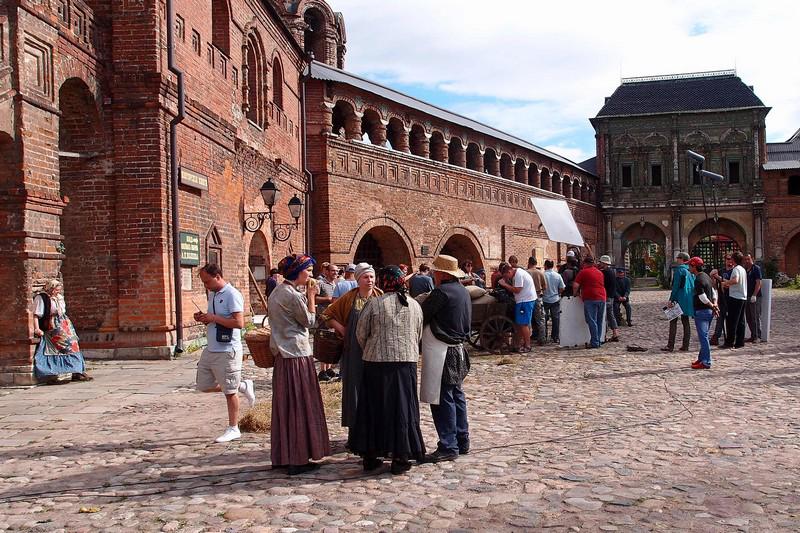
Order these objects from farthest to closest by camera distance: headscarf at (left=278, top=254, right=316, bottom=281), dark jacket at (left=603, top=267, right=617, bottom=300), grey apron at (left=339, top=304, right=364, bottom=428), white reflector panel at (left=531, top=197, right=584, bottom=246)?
white reflector panel at (left=531, top=197, right=584, bottom=246)
dark jacket at (left=603, top=267, right=617, bottom=300)
grey apron at (left=339, top=304, right=364, bottom=428)
headscarf at (left=278, top=254, right=316, bottom=281)

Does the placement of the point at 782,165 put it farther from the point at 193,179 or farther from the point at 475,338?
the point at 193,179

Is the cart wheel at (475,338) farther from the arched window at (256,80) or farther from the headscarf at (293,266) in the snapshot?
the arched window at (256,80)

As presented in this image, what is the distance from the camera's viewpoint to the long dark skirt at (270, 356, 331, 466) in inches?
210

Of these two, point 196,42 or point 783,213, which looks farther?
point 783,213

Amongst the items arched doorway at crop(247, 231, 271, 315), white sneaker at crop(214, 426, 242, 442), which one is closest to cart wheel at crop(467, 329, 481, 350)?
arched doorway at crop(247, 231, 271, 315)

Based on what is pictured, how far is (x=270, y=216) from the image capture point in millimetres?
16250

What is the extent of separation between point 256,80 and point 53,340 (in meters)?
9.10

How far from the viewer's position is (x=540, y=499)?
15.1 feet

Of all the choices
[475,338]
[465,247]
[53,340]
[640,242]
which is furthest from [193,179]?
[640,242]

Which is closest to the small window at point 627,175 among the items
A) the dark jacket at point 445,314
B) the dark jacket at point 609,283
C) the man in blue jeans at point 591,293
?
the dark jacket at point 609,283

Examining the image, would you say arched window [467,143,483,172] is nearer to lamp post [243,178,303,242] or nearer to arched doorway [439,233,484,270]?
Answer: arched doorway [439,233,484,270]

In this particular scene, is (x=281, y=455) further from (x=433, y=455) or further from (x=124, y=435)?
(x=124, y=435)

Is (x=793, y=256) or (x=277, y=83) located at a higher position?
(x=277, y=83)

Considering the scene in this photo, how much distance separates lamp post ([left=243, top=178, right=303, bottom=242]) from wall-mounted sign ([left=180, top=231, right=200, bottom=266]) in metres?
2.73
